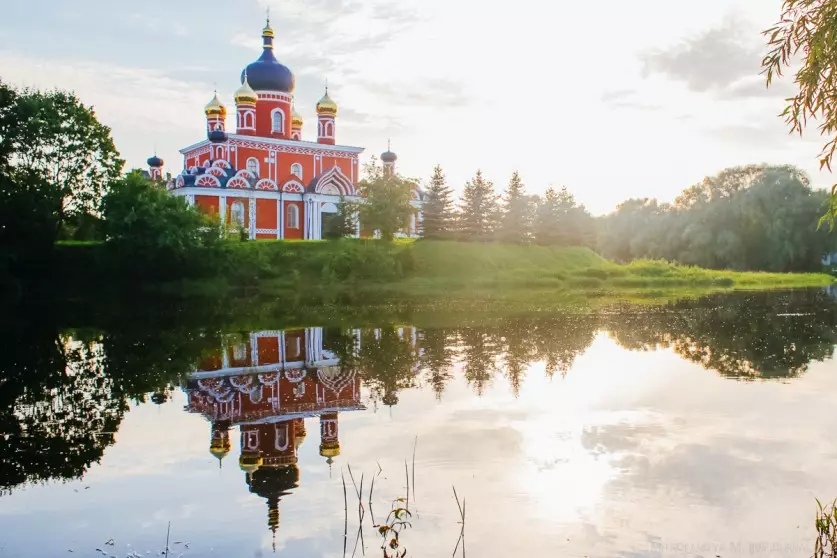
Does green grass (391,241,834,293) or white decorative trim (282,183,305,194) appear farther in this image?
white decorative trim (282,183,305,194)

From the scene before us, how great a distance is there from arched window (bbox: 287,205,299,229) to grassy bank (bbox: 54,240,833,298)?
934 cm

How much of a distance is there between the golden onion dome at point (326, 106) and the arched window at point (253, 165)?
22.3 feet

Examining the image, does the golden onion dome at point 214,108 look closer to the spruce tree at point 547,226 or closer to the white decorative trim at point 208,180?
the white decorative trim at point 208,180

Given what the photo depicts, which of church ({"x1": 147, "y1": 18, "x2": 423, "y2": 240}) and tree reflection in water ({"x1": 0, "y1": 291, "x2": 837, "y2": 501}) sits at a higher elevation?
church ({"x1": 147, "y1": 18, "x2": 423, "y2": 240})

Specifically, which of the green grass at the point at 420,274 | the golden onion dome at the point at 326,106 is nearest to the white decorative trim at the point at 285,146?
the golden onion dome at the point at 326,106

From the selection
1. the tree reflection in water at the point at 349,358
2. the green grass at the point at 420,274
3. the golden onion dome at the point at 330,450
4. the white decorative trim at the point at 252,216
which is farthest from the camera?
the white decorative trim at the point at 252,216

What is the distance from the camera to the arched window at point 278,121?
5031 cm

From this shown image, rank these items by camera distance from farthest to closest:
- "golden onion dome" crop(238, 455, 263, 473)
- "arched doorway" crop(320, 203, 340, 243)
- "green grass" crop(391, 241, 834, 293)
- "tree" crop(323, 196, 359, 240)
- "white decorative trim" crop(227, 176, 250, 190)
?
"white decorative trim" crop(227, 176, 250, 190) → "arched doorway" crop(320, 203, 340, 243) → "tree" crop(323, 196, 359, 240) → "green grass" crop(391, 241, 834, 293) → "golden onion dome" crop(238, 455, 263, 473)

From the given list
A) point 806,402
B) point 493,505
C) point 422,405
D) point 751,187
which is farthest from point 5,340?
point 751,187

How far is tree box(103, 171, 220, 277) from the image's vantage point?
112ft

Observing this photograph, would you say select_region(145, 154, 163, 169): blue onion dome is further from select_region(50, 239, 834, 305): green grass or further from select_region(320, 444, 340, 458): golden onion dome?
select_region(320, 444, 340, 458): golden onion dome

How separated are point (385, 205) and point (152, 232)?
A: 13.9m

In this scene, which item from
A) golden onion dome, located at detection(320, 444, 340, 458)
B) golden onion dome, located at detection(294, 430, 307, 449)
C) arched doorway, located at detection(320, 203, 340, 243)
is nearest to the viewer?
golden onion dome, located at detection(320, 444, 340, 458)

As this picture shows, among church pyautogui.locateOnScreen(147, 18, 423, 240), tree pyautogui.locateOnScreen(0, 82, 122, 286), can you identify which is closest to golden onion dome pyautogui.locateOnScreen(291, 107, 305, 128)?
church pyautogui.locateOnScreen(147, 18, 423, 240)
